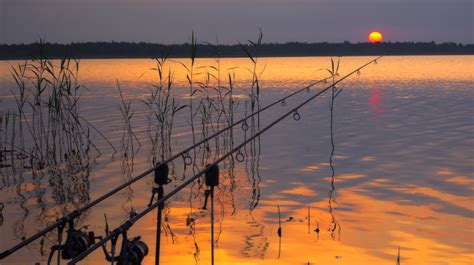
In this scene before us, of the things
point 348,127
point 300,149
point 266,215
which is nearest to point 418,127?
point 348,127

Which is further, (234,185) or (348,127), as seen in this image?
(348,127)

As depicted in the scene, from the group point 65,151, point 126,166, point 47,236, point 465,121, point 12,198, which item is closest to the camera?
point 47,236

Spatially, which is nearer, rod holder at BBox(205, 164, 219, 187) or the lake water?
rod holder at BBox(205, 164, 219, 187)

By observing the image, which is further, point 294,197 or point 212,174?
point 294,197

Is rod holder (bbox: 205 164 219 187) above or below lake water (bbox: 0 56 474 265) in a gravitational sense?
above

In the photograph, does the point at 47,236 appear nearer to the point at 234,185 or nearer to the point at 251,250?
the point at 251,250

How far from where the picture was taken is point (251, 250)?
7727mm

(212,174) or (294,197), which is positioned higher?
(212,174)

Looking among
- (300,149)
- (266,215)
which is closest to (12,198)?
(266,215)

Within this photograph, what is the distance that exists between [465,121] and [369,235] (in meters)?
12.4

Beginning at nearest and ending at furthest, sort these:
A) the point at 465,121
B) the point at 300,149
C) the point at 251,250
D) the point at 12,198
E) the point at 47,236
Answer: the point at 251,250 → the point at 47,236 → the point at 12,198 → the point at 300,149 → the point at 465,121

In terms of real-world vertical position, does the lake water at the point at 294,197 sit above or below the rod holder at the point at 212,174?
below

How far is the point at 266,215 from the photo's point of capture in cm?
938

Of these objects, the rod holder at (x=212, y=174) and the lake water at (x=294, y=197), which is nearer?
the rod holder at (x=212, y=174)
